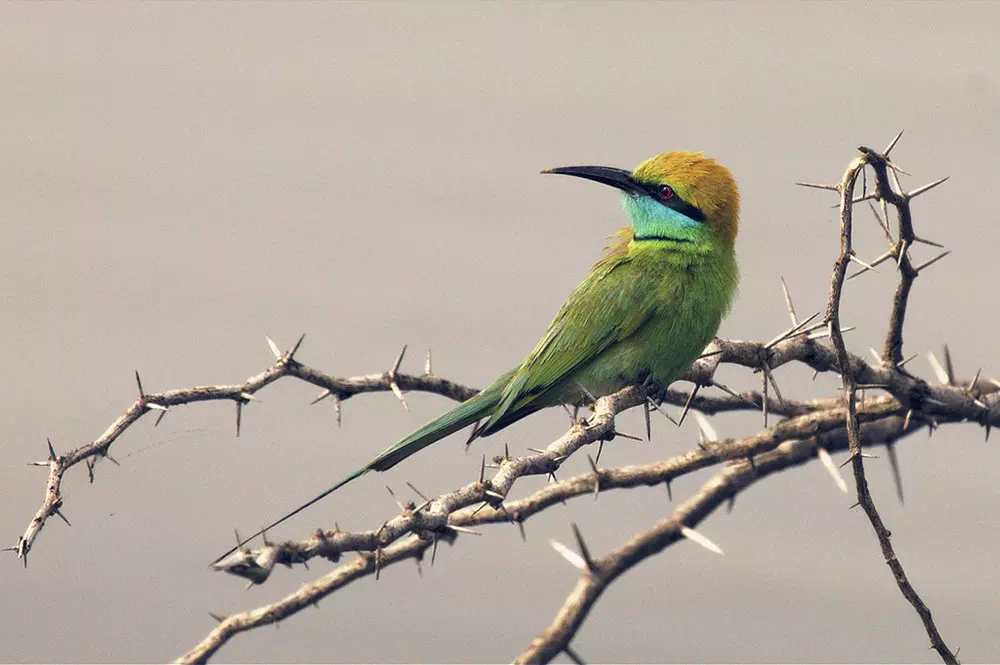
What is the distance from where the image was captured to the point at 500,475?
158cm

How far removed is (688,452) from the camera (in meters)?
2.32

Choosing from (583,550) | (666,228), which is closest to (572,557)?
(583,550)

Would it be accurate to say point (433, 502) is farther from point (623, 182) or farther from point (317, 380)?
point (623, 182)

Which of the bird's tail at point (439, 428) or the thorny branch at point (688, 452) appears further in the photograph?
the bird's tail at point (439, 428)

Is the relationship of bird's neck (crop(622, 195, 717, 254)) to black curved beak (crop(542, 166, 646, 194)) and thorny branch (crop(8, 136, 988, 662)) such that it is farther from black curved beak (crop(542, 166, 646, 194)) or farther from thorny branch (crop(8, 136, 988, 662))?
thorny branch (crop(8, 136, 988, 662))

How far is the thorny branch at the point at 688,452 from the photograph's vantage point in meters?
1.61

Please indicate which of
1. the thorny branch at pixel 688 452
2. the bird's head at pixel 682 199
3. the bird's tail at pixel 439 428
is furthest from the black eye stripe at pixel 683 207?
the bird's tail at pixel 439 428

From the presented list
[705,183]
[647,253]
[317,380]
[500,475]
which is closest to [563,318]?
[647,253]

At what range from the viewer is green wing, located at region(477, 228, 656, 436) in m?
2.32

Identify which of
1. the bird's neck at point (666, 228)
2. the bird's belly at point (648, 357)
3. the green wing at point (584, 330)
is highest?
the bird's neck at point (666, 228)

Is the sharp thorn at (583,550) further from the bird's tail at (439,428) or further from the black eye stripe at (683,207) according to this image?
the black eye stripe at (683,207)

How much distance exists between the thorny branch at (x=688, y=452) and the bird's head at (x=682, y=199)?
1.08 ft

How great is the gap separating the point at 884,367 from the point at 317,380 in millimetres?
1167

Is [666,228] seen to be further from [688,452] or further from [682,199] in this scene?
[688,452]
